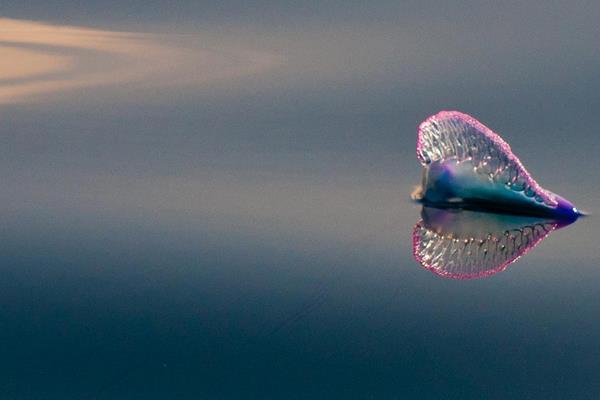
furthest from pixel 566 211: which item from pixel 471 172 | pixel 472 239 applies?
pixel 472 239

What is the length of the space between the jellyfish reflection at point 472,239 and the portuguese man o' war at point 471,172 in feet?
0.25

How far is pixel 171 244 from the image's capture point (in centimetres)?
432

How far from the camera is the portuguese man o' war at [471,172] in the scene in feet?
15.9

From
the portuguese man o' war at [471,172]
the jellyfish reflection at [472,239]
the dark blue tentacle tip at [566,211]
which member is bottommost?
the jellyfish reflection at [472,239]

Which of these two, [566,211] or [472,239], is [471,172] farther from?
[472,239]

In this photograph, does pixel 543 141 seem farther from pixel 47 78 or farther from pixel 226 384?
pixel 226 384

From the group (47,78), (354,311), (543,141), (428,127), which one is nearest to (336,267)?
(354,311)

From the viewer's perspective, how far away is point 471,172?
193 inches

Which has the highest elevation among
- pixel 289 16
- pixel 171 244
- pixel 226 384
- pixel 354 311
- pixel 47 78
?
pixel 289 16

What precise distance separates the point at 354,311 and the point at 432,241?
0.74 meters

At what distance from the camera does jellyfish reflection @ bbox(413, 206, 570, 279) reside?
4.17 meters

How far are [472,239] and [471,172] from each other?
521 millimetres

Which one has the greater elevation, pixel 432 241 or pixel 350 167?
pixel 350 167

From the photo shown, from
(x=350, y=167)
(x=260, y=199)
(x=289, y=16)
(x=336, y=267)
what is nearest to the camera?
(x=336, y=267)
